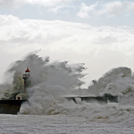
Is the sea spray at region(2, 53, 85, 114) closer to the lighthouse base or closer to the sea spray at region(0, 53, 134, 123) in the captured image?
the sea spray at region(0, 53, 134, 123)

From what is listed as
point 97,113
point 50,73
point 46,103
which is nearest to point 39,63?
point 50,73

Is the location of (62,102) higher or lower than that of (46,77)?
lower

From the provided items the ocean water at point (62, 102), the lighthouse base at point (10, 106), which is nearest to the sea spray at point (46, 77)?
the ocean water at point (62, 102)

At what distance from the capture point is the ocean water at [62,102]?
35.4 ft

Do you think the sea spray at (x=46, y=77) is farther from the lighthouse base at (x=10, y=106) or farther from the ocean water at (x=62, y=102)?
the lighthouse base at (x=10, y=106)

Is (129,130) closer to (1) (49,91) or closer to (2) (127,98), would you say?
(1) (49,91)

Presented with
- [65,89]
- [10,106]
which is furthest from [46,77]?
[10,106]

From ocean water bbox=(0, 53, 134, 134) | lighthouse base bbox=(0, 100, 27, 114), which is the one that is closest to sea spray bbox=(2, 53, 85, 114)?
ocean water bbox=(0, 53, 134, 134)

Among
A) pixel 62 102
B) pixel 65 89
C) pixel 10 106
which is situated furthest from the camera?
pixel 65 89

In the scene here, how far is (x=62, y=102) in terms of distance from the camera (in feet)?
66.0

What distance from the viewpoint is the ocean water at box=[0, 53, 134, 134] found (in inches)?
425

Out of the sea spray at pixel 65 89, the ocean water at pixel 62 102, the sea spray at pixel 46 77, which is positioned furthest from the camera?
the sea spray at pixel 46 77

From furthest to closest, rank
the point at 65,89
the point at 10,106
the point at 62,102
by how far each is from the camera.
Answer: the point at 65,89 < the point at 62,102 < the point at 10,106

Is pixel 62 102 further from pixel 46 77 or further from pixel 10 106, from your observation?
pixel 10 106
